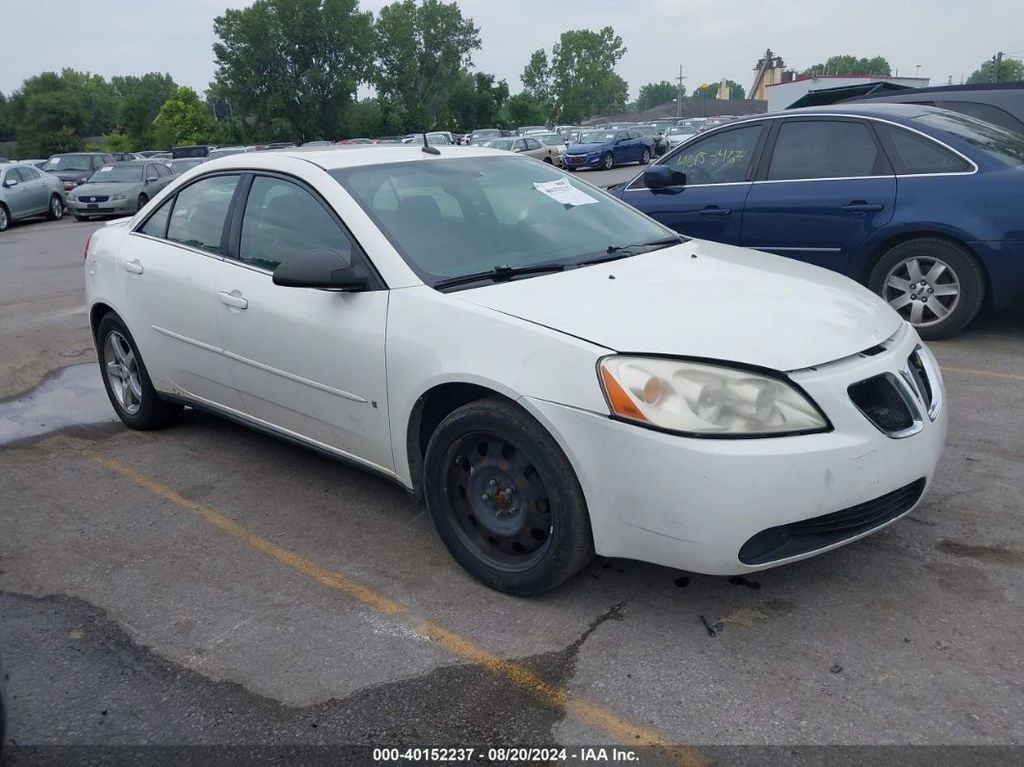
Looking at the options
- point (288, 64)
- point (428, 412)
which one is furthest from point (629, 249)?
point (288, 64)

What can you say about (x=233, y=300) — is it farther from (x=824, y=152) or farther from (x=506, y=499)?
(x=824, y=152)

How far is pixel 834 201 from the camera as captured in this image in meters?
6.77

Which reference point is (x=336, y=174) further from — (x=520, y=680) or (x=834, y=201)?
(x=834, y=201)

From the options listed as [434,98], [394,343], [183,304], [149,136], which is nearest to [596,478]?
[394,343]

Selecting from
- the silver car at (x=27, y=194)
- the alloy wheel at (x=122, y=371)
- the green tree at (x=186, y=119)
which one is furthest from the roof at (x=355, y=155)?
the green tree at (x=186, y=119)

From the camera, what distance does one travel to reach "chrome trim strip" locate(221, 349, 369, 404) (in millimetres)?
3803

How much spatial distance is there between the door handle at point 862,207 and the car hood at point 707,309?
291cm

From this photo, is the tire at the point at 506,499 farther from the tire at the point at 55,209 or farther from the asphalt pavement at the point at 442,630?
the tire at the point at 55,209

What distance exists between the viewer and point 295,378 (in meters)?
4.04

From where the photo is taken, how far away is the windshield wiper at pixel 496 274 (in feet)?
11.9

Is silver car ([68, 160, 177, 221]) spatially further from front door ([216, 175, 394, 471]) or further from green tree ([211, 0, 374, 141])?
green tree ([211, 0, 374, 141])

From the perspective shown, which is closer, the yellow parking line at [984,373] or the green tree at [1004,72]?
the yellow parking line at [984,373]

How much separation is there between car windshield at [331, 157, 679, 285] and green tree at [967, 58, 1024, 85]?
103 metres

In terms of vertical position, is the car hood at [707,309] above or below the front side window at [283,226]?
below
